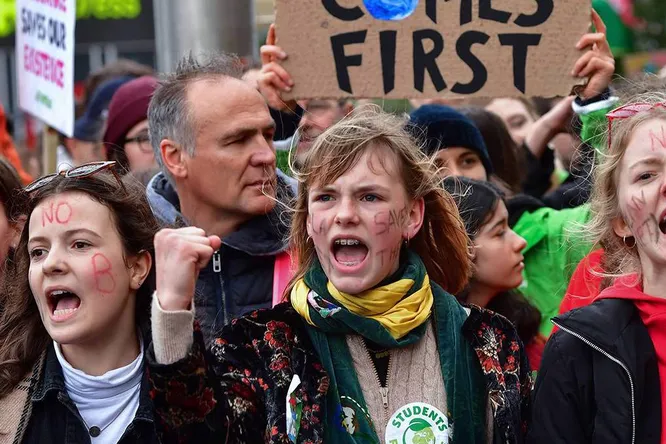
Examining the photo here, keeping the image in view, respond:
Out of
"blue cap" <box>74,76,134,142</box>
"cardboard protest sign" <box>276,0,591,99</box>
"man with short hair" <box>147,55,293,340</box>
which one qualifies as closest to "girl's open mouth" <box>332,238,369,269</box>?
"man with short hair" <box>147,55,293,340</box>

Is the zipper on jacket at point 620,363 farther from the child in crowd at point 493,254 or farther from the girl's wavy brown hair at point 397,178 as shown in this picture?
the child in crowd at point 493,254

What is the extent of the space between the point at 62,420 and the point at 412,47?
6.28 feet

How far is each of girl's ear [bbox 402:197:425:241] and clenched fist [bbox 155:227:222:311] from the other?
Result: 726mm

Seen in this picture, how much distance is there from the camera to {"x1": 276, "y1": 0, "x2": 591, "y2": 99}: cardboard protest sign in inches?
172

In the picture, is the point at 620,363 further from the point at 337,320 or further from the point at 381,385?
the point at 337,320

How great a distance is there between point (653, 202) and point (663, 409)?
0.55m

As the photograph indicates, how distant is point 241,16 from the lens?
6254 mm

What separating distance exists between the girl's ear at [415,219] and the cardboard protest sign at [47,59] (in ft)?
9.76

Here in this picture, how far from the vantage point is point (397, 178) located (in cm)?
346

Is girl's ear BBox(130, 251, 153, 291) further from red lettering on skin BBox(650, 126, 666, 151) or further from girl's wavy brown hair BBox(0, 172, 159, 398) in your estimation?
red lettering on skin BBox(650, 126, 666, 151)

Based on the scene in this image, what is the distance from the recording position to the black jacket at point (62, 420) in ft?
10.8

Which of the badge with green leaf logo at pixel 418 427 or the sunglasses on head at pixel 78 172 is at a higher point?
the sunglasses on head at pixel 78 172

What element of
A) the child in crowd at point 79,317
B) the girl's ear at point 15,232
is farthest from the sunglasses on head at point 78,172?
the girl's ear at point 15,232

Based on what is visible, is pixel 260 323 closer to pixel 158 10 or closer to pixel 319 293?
pixel 319 293
